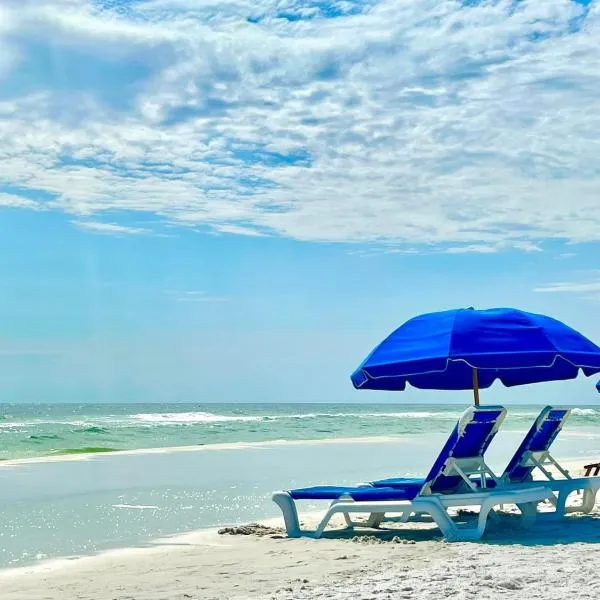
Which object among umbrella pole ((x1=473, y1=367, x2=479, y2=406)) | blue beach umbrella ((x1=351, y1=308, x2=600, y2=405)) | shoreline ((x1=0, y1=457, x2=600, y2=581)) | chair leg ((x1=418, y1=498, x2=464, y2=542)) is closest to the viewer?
shoreline ((x1=0, y1=457, x2=600, y2=581))

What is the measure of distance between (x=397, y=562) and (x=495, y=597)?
1.39 meters

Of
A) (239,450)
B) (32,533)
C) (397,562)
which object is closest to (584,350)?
(397,562)

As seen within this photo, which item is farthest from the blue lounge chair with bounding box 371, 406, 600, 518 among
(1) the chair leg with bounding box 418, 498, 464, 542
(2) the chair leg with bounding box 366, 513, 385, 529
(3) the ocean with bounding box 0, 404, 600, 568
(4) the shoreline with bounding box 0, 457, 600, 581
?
(3) the ocean with bounding box 0, 404, 600, 568

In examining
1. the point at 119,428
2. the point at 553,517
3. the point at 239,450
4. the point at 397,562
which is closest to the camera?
the point at 397,562

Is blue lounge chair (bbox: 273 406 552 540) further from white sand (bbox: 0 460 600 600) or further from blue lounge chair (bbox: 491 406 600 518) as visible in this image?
blue lounge chair (bbox: 491 406 600 518)

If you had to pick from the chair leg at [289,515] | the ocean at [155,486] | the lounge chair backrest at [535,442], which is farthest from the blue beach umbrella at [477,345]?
the ocean at [155,486]

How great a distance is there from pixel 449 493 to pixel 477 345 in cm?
133

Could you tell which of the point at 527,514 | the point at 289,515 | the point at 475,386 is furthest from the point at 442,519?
the point at 475,386

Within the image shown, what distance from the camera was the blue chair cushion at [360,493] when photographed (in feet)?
24.5

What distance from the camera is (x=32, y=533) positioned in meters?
8.95

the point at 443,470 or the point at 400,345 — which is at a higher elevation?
the point at 400,345

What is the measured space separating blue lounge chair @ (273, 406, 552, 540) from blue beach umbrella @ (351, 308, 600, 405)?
0.45 meters

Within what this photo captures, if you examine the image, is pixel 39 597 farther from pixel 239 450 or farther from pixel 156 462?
pixel 239 450

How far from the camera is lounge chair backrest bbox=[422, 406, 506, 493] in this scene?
24.0ft
